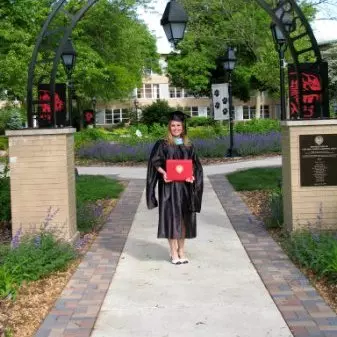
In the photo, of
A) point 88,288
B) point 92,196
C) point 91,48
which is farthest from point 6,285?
point 91,48

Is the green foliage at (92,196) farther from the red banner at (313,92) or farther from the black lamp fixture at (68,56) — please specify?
the red banner at (313,92)

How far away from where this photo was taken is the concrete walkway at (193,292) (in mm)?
4469

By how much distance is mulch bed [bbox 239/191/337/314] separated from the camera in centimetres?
519

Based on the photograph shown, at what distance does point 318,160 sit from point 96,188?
6578mm

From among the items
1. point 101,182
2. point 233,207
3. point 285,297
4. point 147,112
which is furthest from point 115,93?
point 285,297

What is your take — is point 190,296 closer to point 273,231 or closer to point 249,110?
point 273,231

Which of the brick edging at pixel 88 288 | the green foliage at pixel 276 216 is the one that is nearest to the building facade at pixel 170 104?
the green foliage at pixel 276 216

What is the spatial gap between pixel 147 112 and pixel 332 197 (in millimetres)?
34172

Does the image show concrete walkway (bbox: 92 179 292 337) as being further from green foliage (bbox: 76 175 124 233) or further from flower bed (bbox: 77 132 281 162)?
flower bed (bbox: 77 132 281 162)

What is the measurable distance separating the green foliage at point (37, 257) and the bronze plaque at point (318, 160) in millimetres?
2920

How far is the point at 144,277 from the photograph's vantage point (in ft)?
19.7

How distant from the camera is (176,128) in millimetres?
6316

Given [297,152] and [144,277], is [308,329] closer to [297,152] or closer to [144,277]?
[144,277]

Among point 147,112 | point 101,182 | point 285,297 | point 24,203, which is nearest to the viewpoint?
point 285,297
